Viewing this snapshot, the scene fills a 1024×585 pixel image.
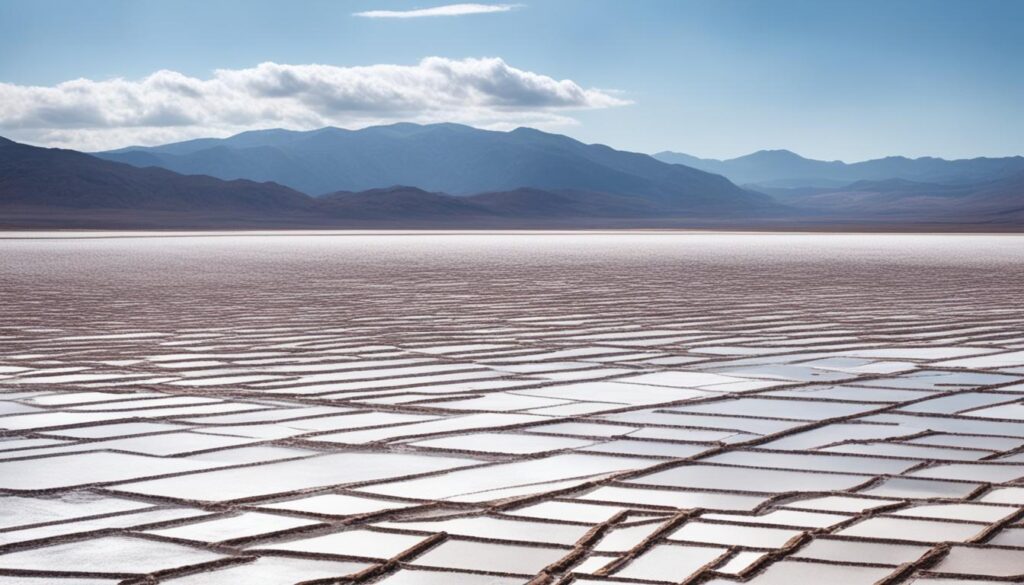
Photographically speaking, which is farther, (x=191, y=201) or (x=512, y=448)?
(x=191, y=201)

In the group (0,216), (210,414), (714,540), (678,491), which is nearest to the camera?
(714,540)

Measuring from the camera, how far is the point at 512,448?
15.4 ft

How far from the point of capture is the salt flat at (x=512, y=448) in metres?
3.24

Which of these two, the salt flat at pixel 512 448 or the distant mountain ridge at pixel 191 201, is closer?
the salt flat at pixel 512 448

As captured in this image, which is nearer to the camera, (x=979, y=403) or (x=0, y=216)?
(x=979, y=403)

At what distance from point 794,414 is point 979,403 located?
0.87m

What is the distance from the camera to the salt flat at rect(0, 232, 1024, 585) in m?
3.24

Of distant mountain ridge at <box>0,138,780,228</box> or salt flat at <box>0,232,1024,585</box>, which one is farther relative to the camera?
distant mountain ridge at <box>0,138,780,228</box>

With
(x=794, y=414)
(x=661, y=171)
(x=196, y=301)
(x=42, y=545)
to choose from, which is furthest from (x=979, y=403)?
(x=661, y=171)

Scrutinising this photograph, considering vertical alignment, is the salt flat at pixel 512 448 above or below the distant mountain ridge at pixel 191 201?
below

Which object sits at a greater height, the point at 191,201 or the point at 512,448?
the point at 191,201

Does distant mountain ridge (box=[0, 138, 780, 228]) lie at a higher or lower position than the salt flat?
higher

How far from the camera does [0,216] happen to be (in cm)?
8206

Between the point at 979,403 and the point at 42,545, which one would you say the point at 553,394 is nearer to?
the point at 979,403
